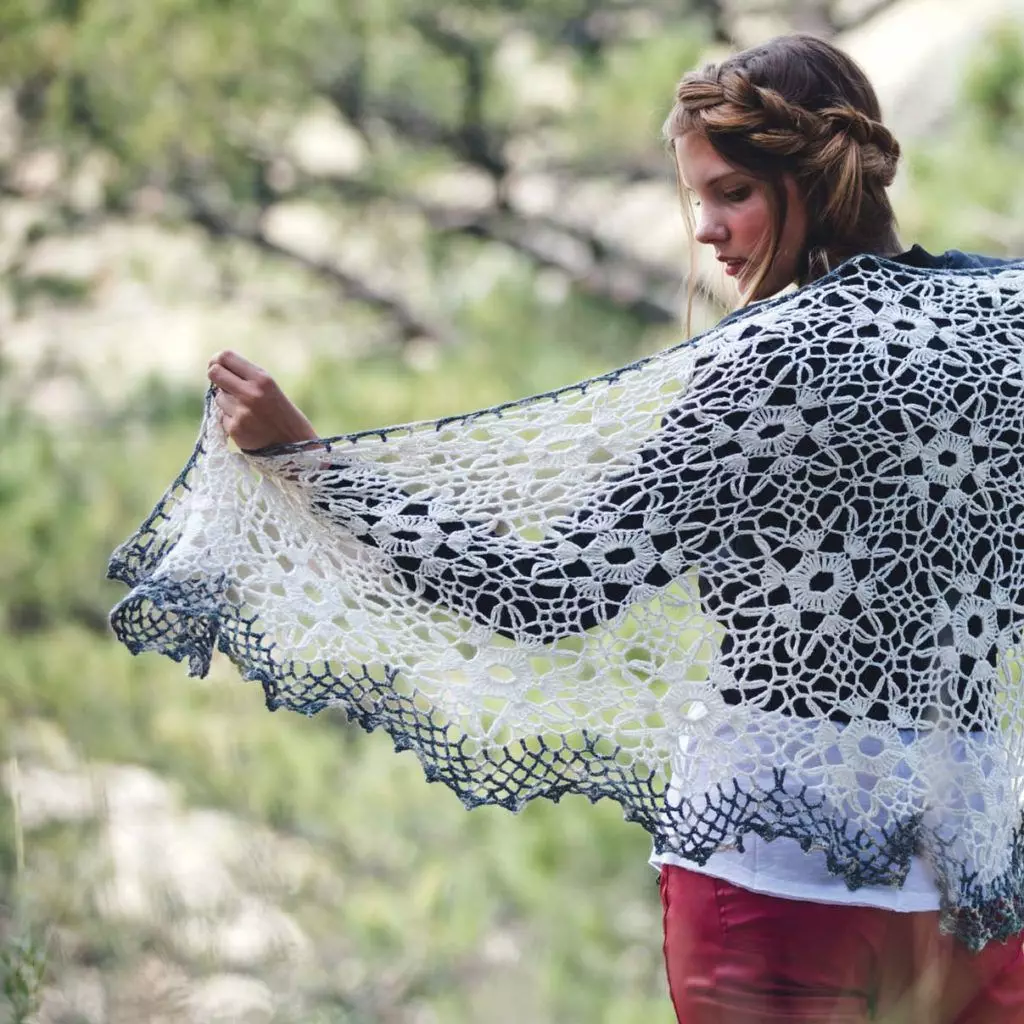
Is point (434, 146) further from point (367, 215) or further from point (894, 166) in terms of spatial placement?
point (894, 166)

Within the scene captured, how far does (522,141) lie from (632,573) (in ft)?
11.3

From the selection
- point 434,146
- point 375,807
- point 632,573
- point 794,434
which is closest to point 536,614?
point 632,573

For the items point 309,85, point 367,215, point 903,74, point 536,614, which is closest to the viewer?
point 536,614

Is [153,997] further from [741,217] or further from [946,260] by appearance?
[946,260]

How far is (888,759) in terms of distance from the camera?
105cm

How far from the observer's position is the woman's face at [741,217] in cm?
112

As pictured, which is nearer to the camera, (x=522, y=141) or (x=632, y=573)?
(x=632, y=573)

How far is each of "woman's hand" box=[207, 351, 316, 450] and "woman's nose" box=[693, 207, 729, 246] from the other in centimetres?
36

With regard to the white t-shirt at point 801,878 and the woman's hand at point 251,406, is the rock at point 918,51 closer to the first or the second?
the woman's hand at point 251,406

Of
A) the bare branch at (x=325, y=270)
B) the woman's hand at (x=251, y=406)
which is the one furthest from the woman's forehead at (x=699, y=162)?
the bare branch at (x=325, y=270)

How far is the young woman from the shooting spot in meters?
1.02

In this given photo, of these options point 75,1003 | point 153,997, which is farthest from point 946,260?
point 75,1003

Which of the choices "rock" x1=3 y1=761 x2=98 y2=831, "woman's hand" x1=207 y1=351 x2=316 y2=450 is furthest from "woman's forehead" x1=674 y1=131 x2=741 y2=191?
"rock" x1=3 y1=761 x2=98 y2=831

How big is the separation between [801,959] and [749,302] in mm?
503
